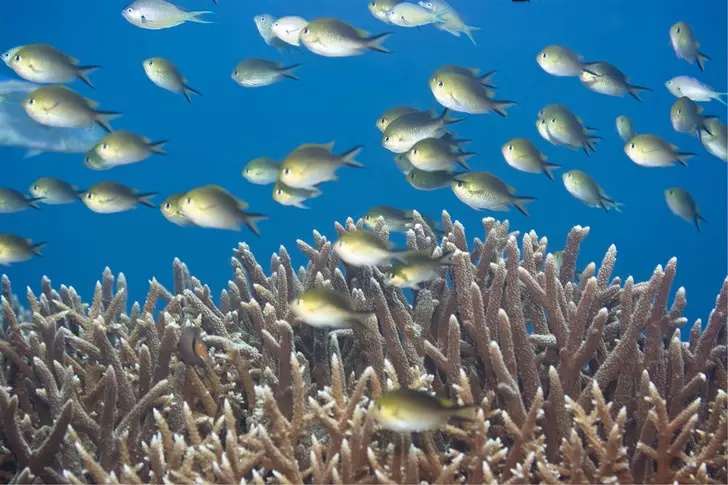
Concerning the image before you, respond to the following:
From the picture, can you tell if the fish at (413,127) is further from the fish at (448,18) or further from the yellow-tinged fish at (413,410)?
the yellow-tinged fish at (413,410)

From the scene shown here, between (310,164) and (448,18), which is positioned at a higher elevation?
(448,18)

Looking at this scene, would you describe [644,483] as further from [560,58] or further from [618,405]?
[560,58]

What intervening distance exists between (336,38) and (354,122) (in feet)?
178

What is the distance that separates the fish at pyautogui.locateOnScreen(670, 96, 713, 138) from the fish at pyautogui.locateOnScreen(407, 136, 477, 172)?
7.60 ft

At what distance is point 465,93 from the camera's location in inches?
158

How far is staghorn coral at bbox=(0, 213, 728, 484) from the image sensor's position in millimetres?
2404

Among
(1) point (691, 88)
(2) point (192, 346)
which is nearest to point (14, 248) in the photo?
(2) point (192, 346)

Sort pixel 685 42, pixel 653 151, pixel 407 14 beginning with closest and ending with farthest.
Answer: pixel 653 151, pixel 407 14, pixel 685 42

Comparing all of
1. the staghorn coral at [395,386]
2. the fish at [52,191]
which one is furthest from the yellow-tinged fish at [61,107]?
the staghorn coral at [395,386]

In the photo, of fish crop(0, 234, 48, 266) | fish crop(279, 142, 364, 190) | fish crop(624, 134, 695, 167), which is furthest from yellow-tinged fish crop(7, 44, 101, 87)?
fish crop(624, 134, 695, 167)

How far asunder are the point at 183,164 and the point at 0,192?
197ft

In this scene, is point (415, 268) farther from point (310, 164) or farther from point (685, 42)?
point (685, 42)

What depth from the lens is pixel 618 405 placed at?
2.86 meters

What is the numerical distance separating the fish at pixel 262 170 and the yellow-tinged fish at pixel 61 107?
1158mm
